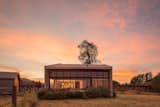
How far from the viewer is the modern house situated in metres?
36.7

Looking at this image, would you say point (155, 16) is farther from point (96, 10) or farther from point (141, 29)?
point (96, 10)

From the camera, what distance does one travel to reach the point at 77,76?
122 feet

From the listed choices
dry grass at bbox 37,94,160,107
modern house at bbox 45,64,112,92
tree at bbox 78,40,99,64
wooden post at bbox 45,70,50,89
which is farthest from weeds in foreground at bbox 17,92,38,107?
tree at bbox 78,40,99,64

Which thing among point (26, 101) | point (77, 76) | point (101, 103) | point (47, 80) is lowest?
point (101, 103)

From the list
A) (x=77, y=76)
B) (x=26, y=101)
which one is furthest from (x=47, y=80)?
(x=26, y=101)

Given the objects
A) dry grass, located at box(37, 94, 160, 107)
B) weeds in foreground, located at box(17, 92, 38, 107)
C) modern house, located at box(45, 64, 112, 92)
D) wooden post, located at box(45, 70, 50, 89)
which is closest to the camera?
weeds in foreground, located at box(17, 92, 38, 107)

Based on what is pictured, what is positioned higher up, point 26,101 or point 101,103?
point 26,101

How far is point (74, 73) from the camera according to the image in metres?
37.2

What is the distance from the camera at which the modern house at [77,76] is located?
36.7m

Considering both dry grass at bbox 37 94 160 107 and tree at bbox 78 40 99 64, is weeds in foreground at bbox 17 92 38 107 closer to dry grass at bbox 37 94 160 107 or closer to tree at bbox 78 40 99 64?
dry grass at bbox 37 94 160 107

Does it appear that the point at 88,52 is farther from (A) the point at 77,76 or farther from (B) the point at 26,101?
(B) the point at 26,101

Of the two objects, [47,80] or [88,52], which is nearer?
[47,80]

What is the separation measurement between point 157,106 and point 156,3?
35.0 feet

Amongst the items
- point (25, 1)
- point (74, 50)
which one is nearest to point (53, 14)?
point (25, 1)
